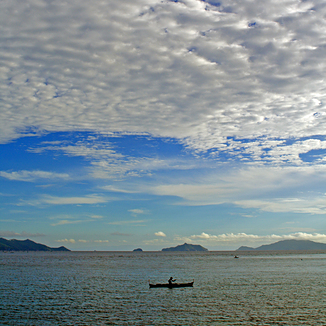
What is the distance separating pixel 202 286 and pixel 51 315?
4059cm

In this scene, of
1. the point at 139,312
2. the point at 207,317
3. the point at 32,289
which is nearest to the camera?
the point at 207,317

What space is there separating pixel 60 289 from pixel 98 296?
15.0 m

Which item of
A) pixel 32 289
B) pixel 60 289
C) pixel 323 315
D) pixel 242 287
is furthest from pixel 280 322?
pixel 32 289

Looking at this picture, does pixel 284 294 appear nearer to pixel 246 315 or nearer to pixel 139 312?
pixel 246 315

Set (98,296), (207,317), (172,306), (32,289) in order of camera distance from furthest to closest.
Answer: (32,289)
(98,296)
(172,306)
(207,317)

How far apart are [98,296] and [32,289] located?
65.1 ft

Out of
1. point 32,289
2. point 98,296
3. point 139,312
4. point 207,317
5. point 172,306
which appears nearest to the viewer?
point 207,317

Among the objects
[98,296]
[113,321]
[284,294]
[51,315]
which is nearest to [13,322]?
[51,315]

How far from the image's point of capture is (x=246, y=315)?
152 ft

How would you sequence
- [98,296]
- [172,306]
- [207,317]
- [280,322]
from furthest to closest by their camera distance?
1. [98,296]
2. [172,306]
3. [207,317]
4. [280,322]

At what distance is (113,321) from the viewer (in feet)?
141

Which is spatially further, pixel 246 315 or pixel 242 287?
pixel 242 287

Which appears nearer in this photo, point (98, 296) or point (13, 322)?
point (13, 322)

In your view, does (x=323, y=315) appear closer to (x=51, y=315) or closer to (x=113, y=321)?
(x=113, y=321)
